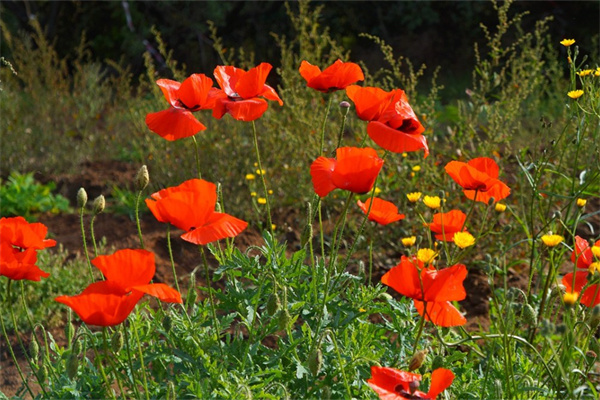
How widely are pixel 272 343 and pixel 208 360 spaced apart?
139 cm

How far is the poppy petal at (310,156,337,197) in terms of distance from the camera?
68.7 inches

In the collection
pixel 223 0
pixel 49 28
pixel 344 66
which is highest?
pixel 344 66

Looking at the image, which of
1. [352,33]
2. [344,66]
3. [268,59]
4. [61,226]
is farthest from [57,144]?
[344,66]

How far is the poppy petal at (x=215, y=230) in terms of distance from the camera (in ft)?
5.45

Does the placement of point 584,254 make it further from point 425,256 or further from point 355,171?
point 355,171

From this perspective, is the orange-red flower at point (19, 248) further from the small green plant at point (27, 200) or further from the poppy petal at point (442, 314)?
the small green plant at point (27, 200)

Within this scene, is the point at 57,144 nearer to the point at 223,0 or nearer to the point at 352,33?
the point at 223,0

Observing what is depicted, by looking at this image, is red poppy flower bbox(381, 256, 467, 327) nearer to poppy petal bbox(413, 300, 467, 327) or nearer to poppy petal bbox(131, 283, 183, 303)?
poppy petal bbox(413, 300, 467, 327)

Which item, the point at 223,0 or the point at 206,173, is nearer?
the point at 206,173

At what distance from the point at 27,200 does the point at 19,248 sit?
9.56ft

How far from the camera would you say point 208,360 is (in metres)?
1.81

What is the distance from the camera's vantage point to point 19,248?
1858mm

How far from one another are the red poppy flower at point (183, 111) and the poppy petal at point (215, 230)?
321mm

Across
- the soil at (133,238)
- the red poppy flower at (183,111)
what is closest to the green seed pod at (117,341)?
the red poppy flower at (183,111)
